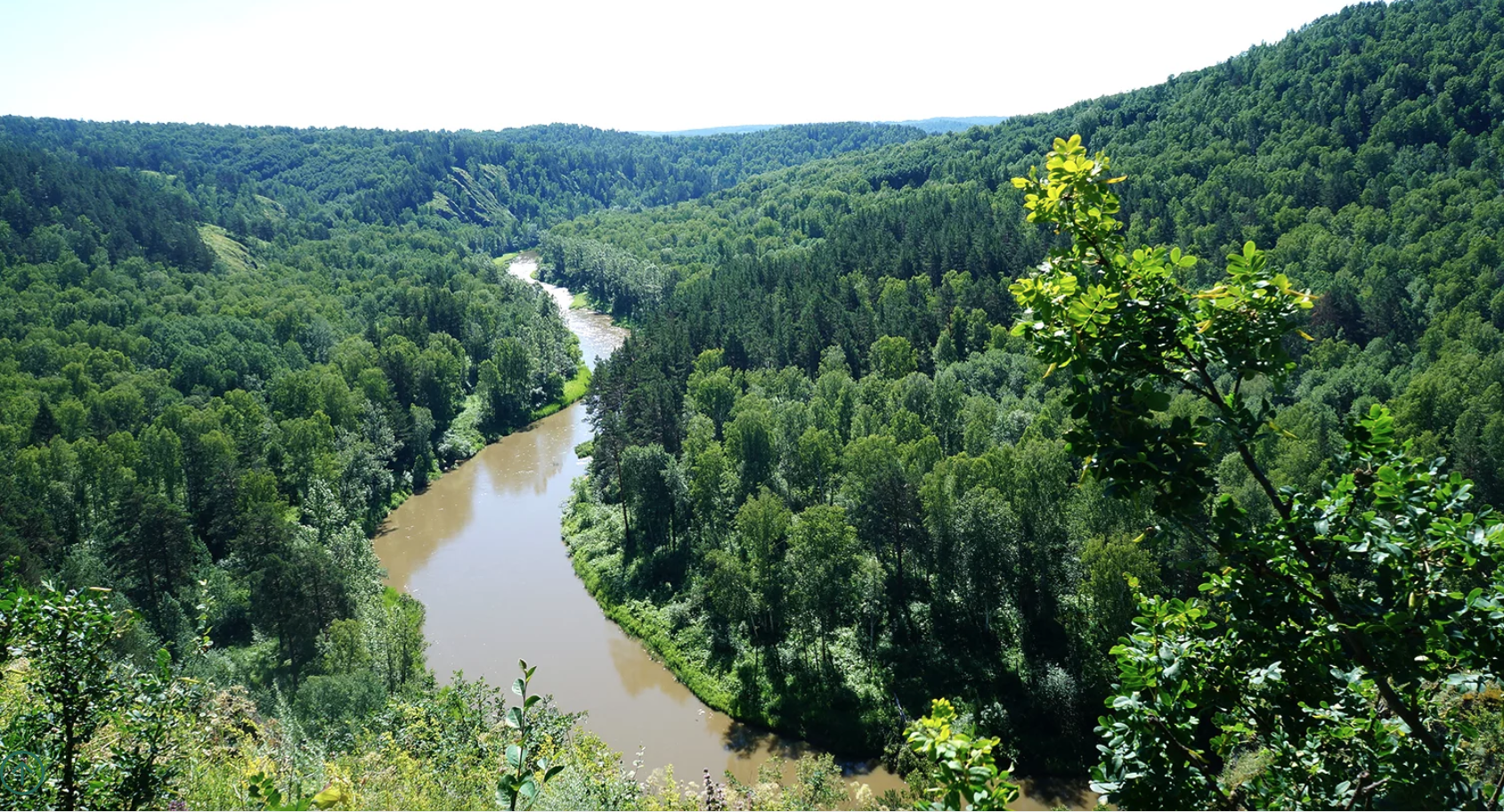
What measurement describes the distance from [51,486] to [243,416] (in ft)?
40.5

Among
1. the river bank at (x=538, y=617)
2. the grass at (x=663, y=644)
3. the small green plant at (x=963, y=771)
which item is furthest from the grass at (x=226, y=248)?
the small green plant at (x=963, y=771)

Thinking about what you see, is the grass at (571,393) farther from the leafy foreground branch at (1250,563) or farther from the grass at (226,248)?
the leafy foreground branch at (1250,563)

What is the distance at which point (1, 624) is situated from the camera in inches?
268

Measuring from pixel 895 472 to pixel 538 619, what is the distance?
19.5 m

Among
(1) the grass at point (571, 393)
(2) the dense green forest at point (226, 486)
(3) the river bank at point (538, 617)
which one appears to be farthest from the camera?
(1) the grass at point (571, 393)

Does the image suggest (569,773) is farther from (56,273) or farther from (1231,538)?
(56,273)

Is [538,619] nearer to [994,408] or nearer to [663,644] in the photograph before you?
[663,644]

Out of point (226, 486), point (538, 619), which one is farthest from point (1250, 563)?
point (226, 486)

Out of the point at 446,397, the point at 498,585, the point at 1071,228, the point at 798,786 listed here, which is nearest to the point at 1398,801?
the point at 1071,228

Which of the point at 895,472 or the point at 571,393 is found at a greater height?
the point at 895,472

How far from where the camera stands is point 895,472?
3853cm

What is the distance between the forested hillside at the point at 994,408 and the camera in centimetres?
3362

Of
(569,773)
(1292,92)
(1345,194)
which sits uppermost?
(1292,92)

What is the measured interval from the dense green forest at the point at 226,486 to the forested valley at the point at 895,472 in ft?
0.61
